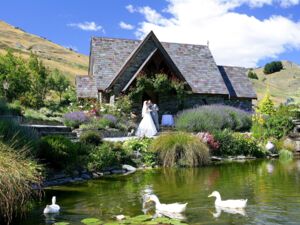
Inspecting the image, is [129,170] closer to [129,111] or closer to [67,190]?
[67,190]

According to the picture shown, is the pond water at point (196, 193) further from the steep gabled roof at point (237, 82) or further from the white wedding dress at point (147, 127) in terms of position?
the steep gabled roof at point (237, 82)

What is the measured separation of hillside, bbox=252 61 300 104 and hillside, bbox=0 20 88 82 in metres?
27.6

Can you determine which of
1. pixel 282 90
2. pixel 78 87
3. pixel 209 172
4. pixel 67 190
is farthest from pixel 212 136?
pixel 282 90

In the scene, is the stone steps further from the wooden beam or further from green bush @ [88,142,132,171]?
the wooden beam

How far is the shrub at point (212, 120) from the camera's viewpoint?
24.6 m

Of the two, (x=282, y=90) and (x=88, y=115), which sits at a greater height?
(x=282, y=90)

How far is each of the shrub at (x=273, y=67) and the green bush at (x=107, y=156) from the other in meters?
68.9

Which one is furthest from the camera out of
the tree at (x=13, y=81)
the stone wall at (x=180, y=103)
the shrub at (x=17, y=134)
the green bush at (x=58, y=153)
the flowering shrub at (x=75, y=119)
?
the tree at (x=13, y=81)

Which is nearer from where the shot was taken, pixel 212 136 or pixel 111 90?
pixel 212 136

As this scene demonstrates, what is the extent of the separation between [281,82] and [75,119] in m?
57.8

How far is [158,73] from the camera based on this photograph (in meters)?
31.3

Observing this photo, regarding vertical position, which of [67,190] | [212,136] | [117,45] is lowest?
[67,190]

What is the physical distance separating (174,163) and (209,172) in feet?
7.25

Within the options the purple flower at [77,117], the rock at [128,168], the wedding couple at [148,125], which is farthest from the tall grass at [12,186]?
the purple flower at [77,117]
